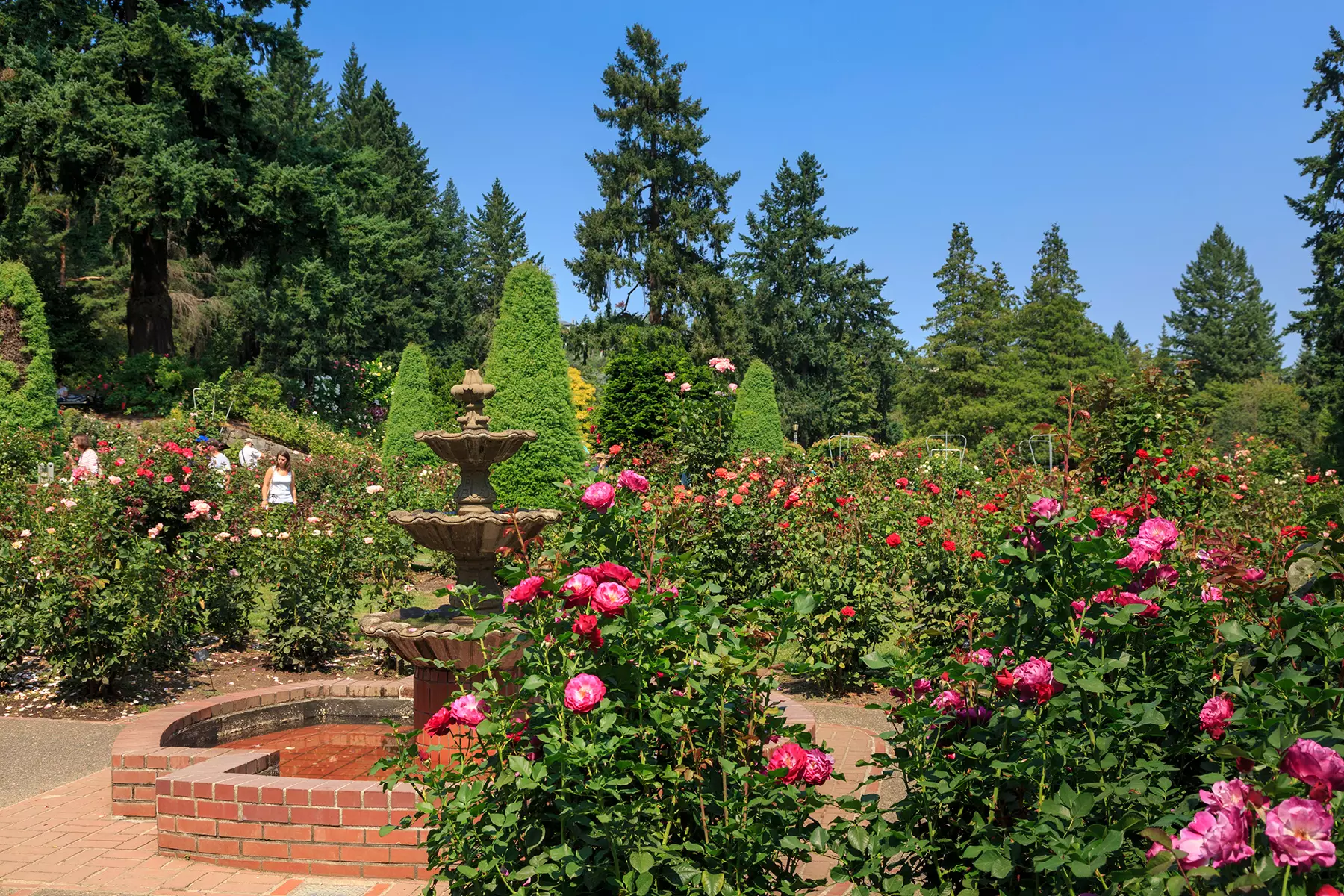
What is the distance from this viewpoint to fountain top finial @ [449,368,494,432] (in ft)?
16.5

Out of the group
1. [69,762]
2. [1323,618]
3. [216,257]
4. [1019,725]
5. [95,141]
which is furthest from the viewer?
[216,257]

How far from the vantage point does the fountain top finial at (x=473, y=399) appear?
503cm

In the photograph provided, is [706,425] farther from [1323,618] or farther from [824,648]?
[1323,618]

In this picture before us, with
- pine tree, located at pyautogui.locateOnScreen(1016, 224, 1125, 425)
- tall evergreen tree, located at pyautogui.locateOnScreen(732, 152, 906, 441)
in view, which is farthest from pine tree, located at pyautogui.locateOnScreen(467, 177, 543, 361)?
pine tree, located at pyautogui.locateOnScreen(1016, 224, 1125, 425)

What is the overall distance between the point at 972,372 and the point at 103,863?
41.1 metres

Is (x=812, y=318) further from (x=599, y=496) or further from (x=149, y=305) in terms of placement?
(x=599, y=496)

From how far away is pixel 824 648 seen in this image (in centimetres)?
655

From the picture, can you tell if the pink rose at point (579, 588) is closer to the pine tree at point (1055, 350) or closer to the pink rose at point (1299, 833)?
the pink rose at point (1299, 833)

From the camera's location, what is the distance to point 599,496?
95.4 inches

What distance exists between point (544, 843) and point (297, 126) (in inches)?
1636

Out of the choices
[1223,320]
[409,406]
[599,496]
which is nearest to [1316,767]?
[599,496]

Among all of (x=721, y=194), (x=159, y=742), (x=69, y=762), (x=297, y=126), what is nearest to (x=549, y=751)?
(x=159, y=742)

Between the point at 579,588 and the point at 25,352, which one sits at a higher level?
the point at 25,352

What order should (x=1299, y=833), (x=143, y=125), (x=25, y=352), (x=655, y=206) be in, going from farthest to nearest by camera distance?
(x=655, y=206), (x=143, y=125), (x=25, y=352), (x=1299, y=833)
